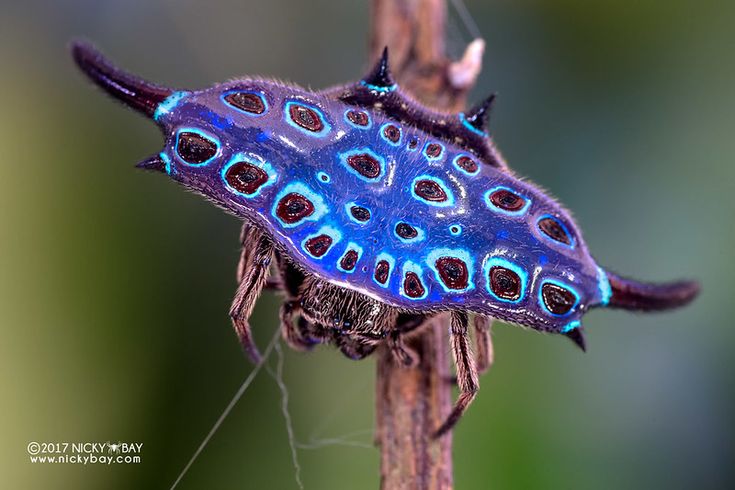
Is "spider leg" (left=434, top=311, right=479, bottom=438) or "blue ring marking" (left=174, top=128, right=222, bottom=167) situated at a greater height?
"blue ring marking" (left=174, top=128, right=222, bottom=167)

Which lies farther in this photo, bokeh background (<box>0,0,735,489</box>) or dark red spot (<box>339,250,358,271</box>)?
bokeh background (<box>0,0,735,489</box>)

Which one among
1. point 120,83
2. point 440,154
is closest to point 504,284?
A: point 440,154

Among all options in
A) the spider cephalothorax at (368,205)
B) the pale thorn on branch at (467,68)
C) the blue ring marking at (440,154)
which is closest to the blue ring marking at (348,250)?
the spider cephalothorax at (368,205)

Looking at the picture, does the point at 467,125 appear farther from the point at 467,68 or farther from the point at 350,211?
the point at 467,68

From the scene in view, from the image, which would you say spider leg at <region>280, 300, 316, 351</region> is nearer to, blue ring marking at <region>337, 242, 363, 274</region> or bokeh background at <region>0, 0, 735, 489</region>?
blue ring marking at <region>337, 242, 363, 274</region>

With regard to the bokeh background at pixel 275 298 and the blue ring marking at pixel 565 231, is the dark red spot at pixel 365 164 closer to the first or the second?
the blue ring marking at pixel 565 231

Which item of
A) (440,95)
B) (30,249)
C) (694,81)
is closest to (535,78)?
(694,81)

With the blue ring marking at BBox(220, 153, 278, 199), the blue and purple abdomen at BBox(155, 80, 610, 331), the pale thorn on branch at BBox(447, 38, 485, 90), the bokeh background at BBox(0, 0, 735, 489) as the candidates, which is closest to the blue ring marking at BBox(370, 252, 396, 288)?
the blue and purple abdomen at BBox(155, 80, 610, 331)
